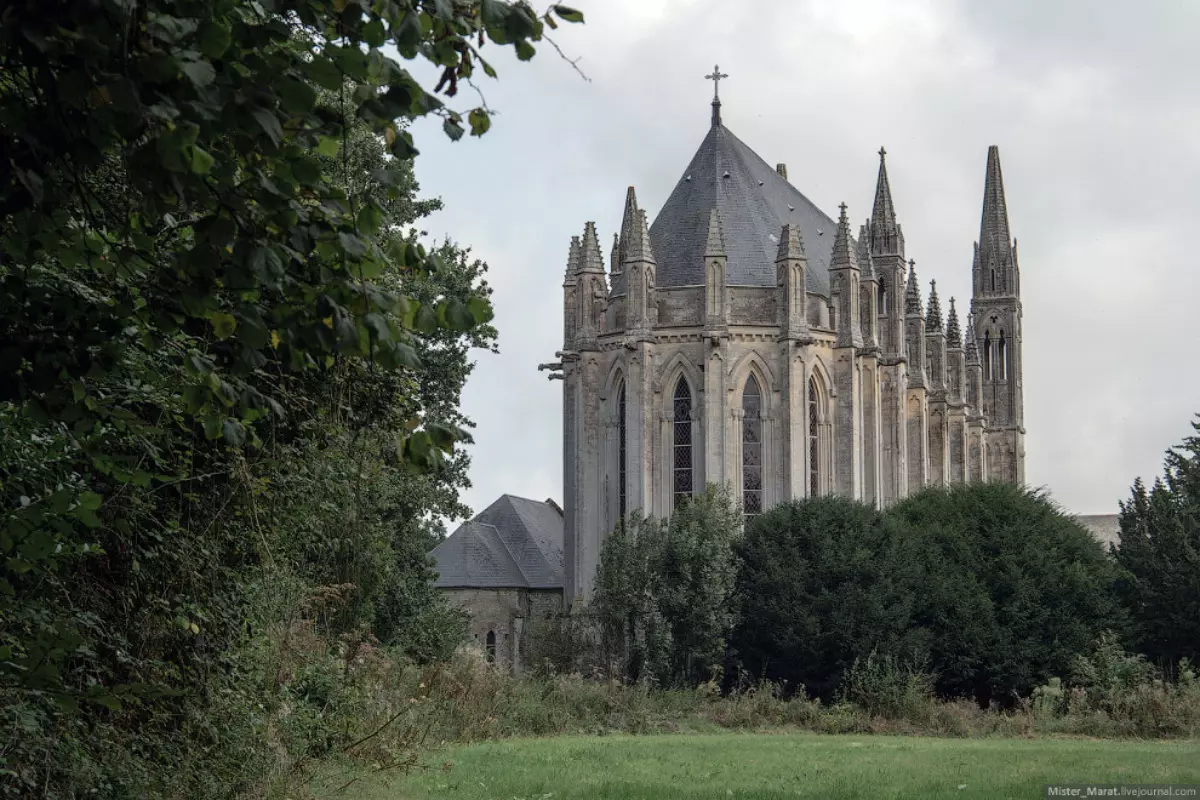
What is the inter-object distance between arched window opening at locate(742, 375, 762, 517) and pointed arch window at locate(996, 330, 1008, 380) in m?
31.0

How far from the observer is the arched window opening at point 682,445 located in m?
51.1

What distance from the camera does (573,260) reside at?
178 feet

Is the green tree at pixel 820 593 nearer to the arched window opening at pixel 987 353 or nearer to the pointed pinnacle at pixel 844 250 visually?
the pointed pinnacle at pixel 844 250

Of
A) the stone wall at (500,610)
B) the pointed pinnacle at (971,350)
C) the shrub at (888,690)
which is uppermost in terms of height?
the pointed pinnacle at (971,350)

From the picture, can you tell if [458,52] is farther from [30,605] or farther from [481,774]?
[481,774]

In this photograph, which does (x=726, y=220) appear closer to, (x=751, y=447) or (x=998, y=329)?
(x=751, y=447)

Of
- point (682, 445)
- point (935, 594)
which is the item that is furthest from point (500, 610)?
point (935, 594)

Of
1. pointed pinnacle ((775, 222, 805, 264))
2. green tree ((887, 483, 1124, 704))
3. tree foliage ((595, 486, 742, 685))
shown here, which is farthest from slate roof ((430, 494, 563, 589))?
green tree ((887, 483, 1124, 704))

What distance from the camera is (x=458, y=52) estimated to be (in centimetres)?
625

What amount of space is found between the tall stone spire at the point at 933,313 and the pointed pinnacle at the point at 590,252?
18.1 m

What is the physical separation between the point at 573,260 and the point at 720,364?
7.08 m

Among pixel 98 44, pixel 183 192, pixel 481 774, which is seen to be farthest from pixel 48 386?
pixel 481 774

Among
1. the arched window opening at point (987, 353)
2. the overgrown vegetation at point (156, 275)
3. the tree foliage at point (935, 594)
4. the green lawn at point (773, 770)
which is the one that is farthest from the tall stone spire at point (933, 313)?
the overgrown vegetation at point (156, 275)

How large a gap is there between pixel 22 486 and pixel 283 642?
4.91 metres
